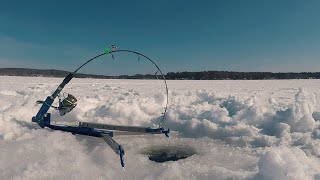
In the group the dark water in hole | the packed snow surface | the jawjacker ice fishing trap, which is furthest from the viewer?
the jawjacker ice fishing trap

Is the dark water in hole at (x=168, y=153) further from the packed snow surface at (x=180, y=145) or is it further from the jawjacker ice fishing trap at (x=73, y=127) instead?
the jawjacker ice fishing trap at (x=73, y=127)

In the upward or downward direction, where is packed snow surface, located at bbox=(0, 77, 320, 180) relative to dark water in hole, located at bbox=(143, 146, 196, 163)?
upward

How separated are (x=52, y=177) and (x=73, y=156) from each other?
2.53ft

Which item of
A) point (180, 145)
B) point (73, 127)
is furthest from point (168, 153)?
point (73, 127)

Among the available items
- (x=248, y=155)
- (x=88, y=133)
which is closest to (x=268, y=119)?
(x=248, y=155)

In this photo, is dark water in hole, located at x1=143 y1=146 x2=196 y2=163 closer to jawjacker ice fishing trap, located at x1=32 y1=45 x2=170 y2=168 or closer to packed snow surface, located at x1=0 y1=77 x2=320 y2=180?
packed snow surface, located at x1=0 y1=77 x2=320 y2=180

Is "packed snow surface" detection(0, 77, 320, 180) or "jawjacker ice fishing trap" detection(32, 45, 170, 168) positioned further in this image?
"jawjacker ice fishing trap" detection(32, 45, 170, 168)

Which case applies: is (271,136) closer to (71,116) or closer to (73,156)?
(73,156)

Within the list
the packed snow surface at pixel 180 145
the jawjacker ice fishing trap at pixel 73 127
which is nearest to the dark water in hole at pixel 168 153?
the packed snow surface at pixel 180 145

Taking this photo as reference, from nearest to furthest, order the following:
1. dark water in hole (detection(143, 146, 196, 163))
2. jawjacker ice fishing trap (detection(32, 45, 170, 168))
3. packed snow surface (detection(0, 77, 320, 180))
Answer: packed snow surface (detection(0, 77, 320, 180))
dark water in hole (detection(143, 146, 196, 163))
jawjacker ice fishing trap (detection(32, 45, 170, 168))

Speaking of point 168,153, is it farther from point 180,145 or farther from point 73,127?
point 73,127

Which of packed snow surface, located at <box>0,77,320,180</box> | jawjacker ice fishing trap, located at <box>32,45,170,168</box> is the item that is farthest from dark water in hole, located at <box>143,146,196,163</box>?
jawjacker ice fishing trap, located at <box>32,45,170,168</box>

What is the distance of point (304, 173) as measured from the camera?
4.42 meters

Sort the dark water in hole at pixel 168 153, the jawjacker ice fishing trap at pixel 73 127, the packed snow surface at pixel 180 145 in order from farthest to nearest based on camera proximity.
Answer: the jawjacker ice fishing trap at pixel 73 127
the dark water in hole at pixel 168 153
the packed snow surface at pixel 180 145
